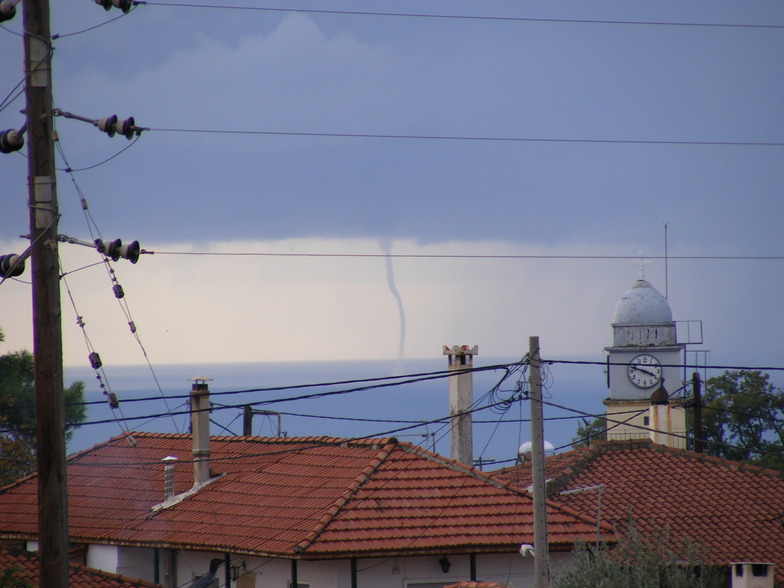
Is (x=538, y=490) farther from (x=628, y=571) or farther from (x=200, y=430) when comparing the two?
(x=200, y=430)

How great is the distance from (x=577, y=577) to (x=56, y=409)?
9.64 m

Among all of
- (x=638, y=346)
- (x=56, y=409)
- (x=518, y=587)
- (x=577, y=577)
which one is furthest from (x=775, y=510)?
(x=638, y=346)

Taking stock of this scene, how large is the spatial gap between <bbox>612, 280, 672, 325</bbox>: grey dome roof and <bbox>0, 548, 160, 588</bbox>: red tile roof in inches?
2236

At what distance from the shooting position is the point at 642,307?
74.2 metres

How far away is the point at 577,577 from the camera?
58.5 ft

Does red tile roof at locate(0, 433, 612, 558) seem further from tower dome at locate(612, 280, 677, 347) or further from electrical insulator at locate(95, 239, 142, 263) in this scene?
tower dome at locate(612, 280, 677, 347)

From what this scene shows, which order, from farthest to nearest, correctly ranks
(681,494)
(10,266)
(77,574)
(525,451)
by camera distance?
(525,451) → (681,494) → (77,574) → (10,266)

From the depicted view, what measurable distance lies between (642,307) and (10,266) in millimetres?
65459

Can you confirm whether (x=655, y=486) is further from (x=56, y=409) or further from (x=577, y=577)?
(x=56, y=409)

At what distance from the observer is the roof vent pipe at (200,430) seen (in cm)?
2611

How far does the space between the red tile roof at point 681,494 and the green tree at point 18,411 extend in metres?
22.2

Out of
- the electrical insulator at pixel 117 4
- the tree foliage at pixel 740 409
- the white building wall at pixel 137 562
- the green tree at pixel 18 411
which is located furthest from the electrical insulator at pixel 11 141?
the tree foliage at pixel 740 409

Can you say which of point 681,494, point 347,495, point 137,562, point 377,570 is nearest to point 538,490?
point 377,570

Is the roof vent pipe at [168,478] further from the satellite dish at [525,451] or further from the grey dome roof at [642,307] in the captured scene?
the grey dome roof at [642,307]
